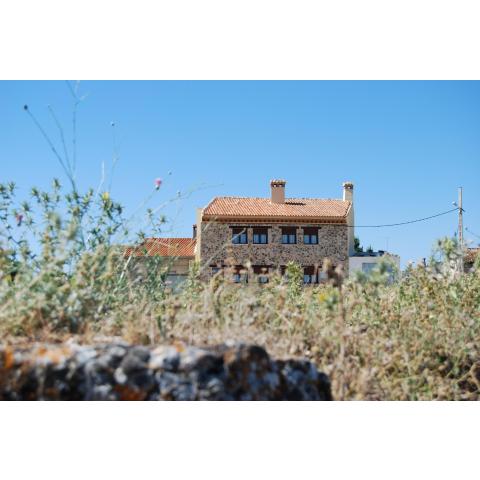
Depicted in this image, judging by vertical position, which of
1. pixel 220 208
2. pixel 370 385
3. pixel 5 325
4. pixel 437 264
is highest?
pixel 220 208

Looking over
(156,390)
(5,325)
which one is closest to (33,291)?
(5,325)

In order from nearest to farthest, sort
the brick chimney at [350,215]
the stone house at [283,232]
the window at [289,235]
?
the stone house at [283,232]
the window at [289,235]
the brick chimney at [350,215]

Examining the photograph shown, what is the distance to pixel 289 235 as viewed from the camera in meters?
28.2

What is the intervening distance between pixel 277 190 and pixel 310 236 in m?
2.81

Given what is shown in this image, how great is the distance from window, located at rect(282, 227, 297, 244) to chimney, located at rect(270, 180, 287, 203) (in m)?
1.76

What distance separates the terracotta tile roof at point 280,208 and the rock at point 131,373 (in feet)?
80.7

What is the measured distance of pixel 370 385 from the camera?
3182 millimetres

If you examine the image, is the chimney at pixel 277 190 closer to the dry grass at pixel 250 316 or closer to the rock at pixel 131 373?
the dry grass at pixel 250 316

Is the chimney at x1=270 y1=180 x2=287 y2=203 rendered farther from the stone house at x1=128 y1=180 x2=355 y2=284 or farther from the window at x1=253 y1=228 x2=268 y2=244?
the window at x1=253 y1=228 x2=268 y2=244

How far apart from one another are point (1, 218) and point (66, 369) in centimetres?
208

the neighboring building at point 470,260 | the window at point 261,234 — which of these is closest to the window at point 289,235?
the window at point 261,234

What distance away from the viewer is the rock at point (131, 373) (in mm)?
2316

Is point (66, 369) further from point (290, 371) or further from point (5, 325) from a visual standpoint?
point (290, 371)

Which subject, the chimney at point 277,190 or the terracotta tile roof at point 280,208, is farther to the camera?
the chimney at point 277,190
